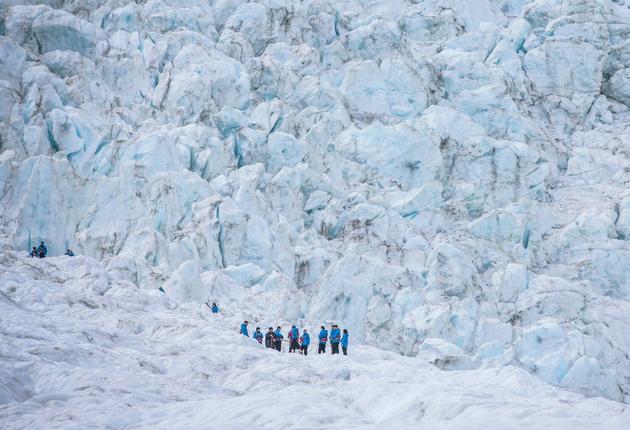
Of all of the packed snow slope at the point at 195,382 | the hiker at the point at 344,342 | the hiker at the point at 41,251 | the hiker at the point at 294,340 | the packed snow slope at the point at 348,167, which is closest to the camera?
the packed snow slope at the point at 195,382

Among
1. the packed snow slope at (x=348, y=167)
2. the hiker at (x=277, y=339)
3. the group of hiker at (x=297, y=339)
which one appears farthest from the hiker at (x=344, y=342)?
the hiker at (x=277, y=339)

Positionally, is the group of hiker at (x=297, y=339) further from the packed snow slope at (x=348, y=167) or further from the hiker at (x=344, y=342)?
the packed snow slope at (x=348, y=167)

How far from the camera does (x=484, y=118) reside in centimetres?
4941

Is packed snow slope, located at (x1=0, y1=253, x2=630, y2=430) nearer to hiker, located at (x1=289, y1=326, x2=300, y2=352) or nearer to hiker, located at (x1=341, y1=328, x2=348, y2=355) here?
hiker, located at (x1=341, y1=328, x2=348, y2=355)

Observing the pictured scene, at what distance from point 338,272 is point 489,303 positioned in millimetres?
8489

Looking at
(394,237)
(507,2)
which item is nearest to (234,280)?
(394,237)

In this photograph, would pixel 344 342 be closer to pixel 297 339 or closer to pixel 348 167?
pixel 297 339

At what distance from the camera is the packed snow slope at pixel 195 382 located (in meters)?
9.02

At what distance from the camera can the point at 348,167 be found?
4334 centimetres

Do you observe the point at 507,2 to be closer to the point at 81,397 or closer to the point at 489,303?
the point at 489,303

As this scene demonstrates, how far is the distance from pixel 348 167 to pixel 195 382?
31.5 metres

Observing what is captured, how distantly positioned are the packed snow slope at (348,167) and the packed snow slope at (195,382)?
35 centimetres

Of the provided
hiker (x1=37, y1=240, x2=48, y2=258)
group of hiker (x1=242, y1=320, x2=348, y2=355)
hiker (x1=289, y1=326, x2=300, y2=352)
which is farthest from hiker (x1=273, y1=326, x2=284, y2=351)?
hiker (x1=37, y1=240, x2=48, y2=258)

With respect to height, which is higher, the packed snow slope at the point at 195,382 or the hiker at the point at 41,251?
the hiker at the point at 41,251
